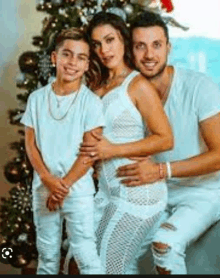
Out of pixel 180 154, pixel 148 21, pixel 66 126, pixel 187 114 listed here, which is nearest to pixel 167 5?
pixel 148 21

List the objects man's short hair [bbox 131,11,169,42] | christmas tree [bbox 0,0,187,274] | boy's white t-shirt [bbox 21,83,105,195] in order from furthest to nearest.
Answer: christmas tree [bbox 0,0,187,274]
man's short hair [bbox 131,11,169,42]
boy's white t-shirt [bbox 21,83,105,195]

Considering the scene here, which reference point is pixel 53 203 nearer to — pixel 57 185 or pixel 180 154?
pixel 57 185

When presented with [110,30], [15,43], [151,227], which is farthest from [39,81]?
[151,227]

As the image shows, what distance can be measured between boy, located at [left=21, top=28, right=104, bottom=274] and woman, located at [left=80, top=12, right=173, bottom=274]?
37mm

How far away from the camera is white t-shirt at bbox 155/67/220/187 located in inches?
75.3

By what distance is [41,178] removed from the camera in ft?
5.76

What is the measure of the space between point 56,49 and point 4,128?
36.4 inches

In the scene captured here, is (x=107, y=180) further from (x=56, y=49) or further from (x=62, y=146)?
(x=56, y=49)

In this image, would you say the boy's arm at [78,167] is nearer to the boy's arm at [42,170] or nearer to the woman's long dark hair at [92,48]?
the boy's arm at [42,170]

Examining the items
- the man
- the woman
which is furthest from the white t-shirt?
the woman

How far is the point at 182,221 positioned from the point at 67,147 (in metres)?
0.43

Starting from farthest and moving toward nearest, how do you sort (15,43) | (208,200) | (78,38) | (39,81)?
(15,43) < (39,81) < (208,200) < (78,38)

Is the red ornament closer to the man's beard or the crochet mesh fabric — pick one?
the man's beard

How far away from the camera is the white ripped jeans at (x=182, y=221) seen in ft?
5.77
